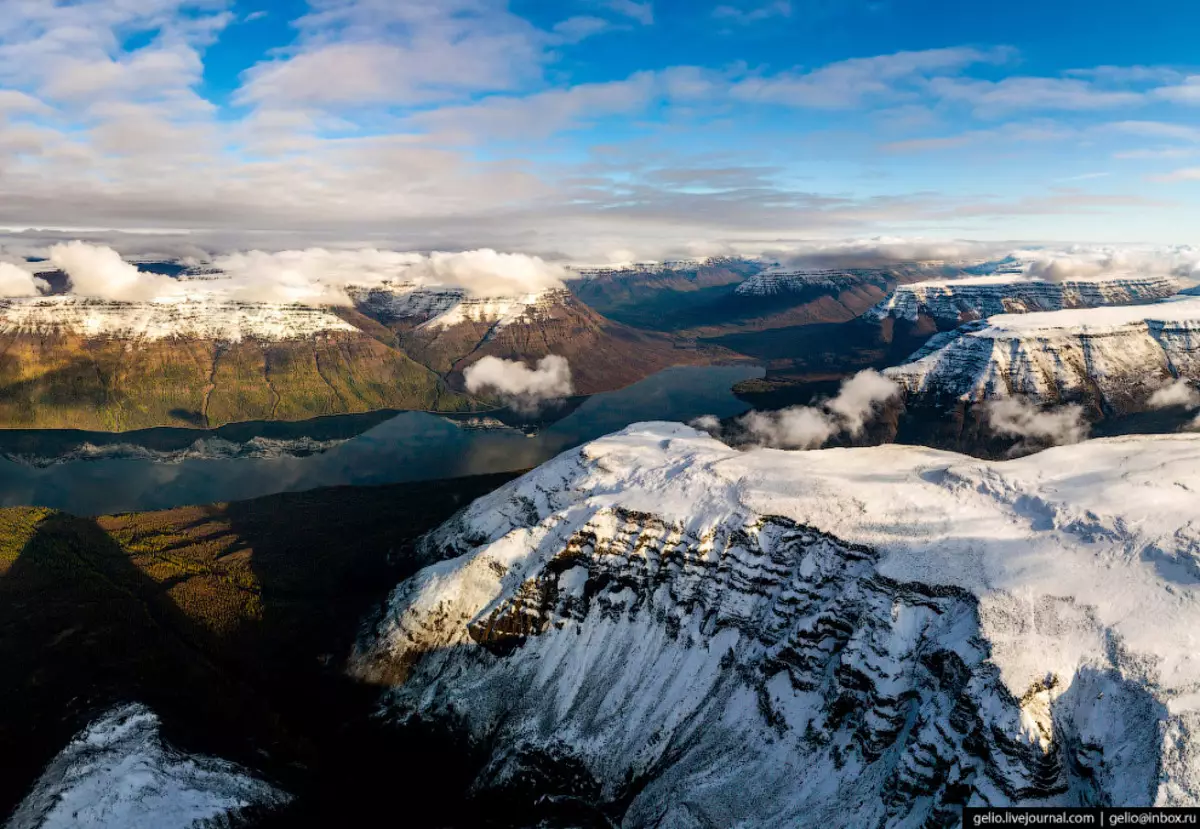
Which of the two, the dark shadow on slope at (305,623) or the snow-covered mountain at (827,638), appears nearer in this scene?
the snow-covered mountain at (827,638)

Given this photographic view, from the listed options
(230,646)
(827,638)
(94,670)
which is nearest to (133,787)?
(94,670)

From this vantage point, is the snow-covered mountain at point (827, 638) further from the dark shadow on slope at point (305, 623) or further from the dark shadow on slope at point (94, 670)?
the dark shadow on slope at point (94, 670)

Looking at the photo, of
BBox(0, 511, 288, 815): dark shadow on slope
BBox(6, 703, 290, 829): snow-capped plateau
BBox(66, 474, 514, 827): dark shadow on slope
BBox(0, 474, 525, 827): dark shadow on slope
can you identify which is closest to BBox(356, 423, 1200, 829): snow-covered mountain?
BBox(66, 474, 514, 827): dark shadow on slope

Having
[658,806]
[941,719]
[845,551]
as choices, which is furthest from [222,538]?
[941,719]

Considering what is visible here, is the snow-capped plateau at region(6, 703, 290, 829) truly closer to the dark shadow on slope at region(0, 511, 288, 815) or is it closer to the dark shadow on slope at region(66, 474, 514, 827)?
the dark shadow on slope at region(66, 474, 514, 827)

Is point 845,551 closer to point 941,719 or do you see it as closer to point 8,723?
point 941,719

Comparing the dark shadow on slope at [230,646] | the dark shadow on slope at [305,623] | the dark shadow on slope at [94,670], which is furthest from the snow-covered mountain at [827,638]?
the dark shadow on slope at [94,670]
